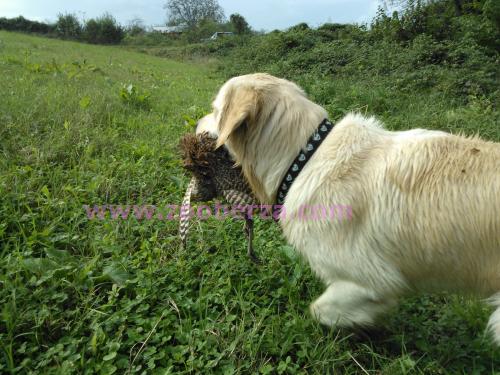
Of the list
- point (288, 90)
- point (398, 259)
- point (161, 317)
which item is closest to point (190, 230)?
point (161, 317)

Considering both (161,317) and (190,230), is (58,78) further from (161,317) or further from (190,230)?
(161,317)

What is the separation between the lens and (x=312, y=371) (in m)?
1.98

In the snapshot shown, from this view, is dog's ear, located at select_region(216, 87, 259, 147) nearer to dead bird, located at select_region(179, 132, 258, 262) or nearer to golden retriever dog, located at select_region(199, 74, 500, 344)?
golden retriever dog, located at select_region(199, 74, 500, 344)

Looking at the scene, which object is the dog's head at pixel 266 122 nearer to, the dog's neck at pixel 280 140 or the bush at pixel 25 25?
the dog's neck at pixel 280 140

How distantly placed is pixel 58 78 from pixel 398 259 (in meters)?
6.61

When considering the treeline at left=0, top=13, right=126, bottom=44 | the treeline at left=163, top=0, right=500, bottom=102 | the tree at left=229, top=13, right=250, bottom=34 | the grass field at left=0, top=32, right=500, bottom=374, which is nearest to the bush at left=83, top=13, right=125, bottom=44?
the treeline at left=0, top=13, right=126, bottom=44

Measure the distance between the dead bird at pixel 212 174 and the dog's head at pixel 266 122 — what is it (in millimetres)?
253

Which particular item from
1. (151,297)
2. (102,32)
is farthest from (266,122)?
(102,32)

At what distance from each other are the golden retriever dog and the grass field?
1.05ft

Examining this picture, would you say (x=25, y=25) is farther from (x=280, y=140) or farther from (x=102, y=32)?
(x=280, y=140)

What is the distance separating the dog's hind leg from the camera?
193cm

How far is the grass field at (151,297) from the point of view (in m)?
1.97

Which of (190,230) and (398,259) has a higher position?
(398,259)

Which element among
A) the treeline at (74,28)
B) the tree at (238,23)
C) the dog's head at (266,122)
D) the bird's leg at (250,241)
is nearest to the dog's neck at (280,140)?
the dog's head at (266,122)
